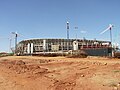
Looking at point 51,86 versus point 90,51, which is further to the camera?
point 90,51

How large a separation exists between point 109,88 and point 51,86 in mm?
4544

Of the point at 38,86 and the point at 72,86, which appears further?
the point at 38,86

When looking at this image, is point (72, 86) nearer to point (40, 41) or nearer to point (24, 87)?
point (24, 87)

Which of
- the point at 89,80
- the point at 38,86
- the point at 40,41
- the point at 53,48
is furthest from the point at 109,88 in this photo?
the point at 40,41

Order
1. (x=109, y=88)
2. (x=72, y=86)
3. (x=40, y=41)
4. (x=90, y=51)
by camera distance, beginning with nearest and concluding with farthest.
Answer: (x=109, y=88), (x=72, y=86), (x=90, y=51), (x=40, y=41)

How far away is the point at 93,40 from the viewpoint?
174m

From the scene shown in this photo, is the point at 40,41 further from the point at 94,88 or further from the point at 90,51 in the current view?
the point at 94,88

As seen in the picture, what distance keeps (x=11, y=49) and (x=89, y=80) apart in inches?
5975

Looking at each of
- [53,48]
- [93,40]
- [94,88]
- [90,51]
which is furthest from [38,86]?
[93,40]

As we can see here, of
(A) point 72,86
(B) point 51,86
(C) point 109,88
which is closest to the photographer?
(C) point 109,88

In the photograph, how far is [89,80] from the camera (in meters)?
16.0

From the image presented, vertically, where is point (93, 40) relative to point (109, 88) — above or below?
above

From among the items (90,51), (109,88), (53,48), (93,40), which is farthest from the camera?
(93,40)

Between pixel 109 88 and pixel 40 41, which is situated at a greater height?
pixel 40 41
